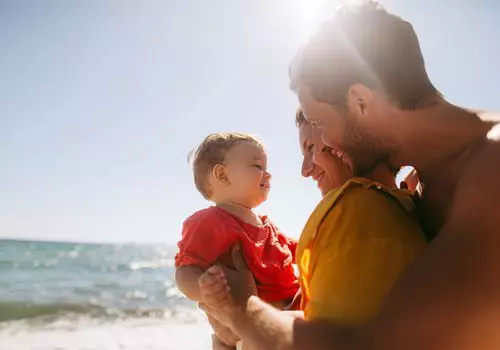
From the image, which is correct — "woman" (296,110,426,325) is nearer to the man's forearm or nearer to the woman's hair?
the man's forearm

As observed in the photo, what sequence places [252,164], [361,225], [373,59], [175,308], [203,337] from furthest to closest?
1. [175,308]
2. [203,337]
3. [252,164]
4. [373,59]
5. [361,225]

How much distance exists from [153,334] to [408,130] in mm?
10546

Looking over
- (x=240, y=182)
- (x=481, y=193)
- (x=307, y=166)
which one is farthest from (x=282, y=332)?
(x=240, y=182)

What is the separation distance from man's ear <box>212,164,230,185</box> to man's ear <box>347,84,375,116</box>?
1160 mm

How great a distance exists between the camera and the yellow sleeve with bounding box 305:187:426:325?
169 cm

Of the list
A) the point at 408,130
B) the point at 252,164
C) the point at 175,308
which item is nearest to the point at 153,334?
the point at 175,308

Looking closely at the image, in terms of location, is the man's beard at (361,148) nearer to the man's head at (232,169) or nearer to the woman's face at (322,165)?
the woman's face at (322,165)

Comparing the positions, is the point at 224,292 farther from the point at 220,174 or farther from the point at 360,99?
the point at 220,174

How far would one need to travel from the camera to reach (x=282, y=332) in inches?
68.3

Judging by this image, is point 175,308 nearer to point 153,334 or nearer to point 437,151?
point 153,334

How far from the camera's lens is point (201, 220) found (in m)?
2.92

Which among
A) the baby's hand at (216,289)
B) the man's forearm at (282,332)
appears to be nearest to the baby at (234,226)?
the baby's hand at (216,289)

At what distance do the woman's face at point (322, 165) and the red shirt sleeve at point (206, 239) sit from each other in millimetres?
517

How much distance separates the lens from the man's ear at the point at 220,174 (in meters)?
3.22
